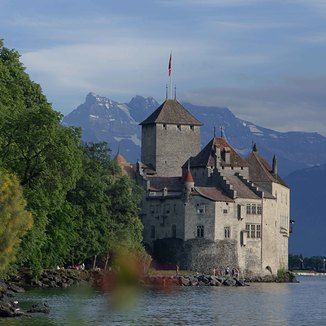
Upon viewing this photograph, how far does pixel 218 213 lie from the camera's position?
115m

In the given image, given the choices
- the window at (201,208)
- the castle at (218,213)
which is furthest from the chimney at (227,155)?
the window at (201,208)

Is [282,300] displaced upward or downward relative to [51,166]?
downward

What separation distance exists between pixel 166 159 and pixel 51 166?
270 feet

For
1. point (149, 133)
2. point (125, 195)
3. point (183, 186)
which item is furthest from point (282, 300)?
point (149, 133)

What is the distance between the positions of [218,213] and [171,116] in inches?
1078

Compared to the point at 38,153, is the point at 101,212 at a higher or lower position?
higher

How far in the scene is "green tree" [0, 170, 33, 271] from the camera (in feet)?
151

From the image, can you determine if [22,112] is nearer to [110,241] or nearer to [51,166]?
[51,166]

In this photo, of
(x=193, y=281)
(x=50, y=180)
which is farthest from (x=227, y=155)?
(x=50, y=180)

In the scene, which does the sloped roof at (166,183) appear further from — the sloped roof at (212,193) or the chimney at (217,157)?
the sloped roof at (212,193)

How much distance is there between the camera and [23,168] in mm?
55438

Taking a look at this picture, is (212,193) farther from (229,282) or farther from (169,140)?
(169,140)

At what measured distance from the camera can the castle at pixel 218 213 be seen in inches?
4505

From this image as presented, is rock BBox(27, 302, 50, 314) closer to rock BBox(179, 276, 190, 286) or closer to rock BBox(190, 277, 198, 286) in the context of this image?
rock BBox(179, 276, 190, 286)
